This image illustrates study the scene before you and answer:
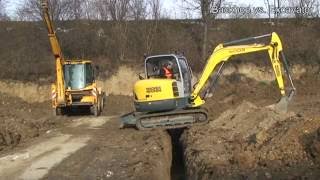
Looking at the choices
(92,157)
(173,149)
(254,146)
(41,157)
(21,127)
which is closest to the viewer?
(254,146)

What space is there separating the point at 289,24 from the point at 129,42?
1069cm

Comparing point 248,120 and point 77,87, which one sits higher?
point 77,87

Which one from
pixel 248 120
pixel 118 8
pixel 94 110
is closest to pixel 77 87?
pixel 94 110

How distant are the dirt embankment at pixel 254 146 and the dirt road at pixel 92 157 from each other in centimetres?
87

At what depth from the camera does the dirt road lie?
11.9 m

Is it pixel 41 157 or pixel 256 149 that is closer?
pixel 256 149

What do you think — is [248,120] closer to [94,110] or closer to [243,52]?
[243,52]

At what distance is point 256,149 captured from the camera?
486 inches

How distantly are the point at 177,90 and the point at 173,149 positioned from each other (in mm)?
1820

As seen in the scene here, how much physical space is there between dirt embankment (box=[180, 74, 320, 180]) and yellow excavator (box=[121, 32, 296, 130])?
0.95m

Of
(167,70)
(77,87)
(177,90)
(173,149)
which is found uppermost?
(167,70)

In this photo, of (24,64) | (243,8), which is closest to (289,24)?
(243,8)

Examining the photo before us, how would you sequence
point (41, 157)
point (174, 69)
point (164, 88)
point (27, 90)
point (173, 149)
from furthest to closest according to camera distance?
1. point (27, 90)
2. point (174, 69)
3. point (173, 149)
4. point (164, 88)
5. point (41, 157)

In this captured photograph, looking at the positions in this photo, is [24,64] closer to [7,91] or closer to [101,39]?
[7,91]
